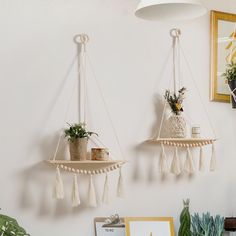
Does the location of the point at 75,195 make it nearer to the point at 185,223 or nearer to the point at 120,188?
the point at 120,188

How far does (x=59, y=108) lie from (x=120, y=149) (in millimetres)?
370

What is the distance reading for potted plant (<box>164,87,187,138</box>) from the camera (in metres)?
2.70

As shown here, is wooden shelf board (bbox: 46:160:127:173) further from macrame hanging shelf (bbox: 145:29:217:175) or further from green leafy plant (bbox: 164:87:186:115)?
green leafy plant (bbox: 164:87:186:115)

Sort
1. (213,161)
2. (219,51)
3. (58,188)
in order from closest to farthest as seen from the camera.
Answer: (58,188) → (213,161) → (219,51)

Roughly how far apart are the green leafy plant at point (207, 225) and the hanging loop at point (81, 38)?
1016mm

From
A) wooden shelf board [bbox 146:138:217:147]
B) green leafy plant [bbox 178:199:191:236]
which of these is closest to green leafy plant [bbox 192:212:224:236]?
green leafy plant [bbox 178:199:191:236]

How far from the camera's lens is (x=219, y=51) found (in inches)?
117

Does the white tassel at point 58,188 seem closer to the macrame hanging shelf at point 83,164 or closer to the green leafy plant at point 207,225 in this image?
the macrame hanging shelf at point 83,164

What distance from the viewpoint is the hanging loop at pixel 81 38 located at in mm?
2573

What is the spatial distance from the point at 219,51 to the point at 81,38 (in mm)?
813

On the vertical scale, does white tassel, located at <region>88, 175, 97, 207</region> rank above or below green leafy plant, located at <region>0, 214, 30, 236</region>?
above

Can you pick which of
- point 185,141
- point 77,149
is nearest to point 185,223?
point 185,141

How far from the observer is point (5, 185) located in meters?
2.38

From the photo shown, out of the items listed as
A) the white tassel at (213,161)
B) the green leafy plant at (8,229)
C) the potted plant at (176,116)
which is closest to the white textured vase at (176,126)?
the potted plant at (176,116)
